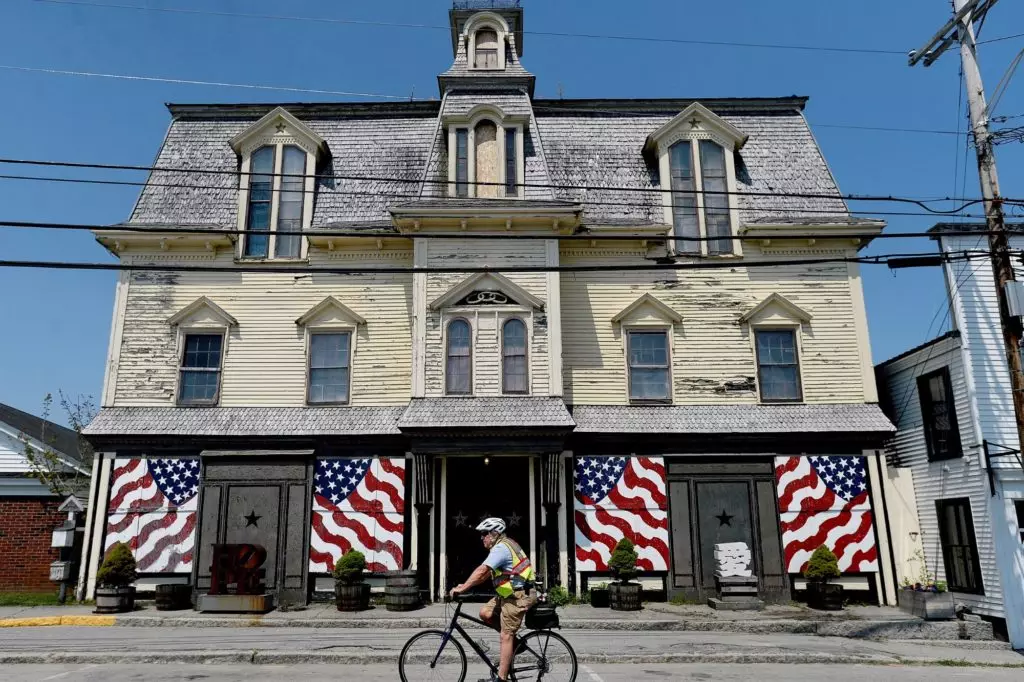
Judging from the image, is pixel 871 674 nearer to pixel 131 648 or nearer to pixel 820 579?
pixel 820 579

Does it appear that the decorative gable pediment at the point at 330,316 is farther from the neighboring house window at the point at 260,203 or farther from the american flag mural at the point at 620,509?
the american flag mural at the point at 620,509

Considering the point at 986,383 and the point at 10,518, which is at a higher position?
the point at 986,383

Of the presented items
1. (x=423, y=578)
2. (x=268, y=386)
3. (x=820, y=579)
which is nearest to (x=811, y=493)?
(x=820, y=579)

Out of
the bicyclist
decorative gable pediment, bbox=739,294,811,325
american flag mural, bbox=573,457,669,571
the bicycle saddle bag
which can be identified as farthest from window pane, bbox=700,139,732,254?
Answer: the bicycle saddle bag

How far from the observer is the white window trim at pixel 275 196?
1828cm

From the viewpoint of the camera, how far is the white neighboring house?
14.8 metres

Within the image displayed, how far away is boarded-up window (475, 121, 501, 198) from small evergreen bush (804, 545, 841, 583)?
10.4 metres

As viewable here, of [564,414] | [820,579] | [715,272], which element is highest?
[715,272]

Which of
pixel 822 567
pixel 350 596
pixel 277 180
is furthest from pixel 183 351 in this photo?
pixel 822 567

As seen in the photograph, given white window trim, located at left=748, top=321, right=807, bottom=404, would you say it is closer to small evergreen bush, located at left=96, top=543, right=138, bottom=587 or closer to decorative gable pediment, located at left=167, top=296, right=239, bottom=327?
decorative gable pediment, located at left=167, top=296, right=239, bottom=327

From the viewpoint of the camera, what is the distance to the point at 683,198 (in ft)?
62.3

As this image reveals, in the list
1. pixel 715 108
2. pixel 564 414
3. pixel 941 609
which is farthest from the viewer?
pixel 715 108

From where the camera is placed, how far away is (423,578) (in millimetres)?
16172

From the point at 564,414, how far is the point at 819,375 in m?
6.16
